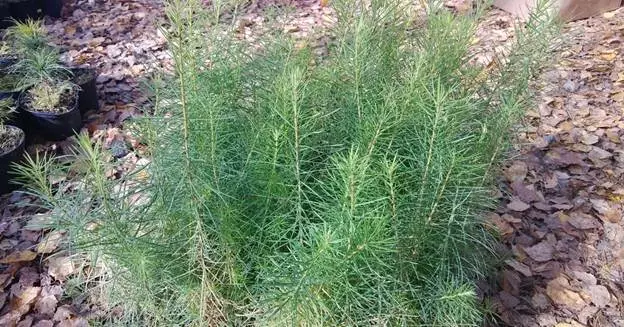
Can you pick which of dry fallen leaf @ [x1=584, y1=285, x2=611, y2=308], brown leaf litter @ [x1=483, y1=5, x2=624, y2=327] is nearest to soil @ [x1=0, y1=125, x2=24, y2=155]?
brown leaf litter @ [x1=483, y1=5, x2=624, y2=327]

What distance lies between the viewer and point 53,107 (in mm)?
2887

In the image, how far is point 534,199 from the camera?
2.51 metres

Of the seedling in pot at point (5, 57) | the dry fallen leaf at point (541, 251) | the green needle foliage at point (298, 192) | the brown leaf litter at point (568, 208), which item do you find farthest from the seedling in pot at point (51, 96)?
the dry fallen leaf at point (541, 251)

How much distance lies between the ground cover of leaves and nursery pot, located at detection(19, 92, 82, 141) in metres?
0.06

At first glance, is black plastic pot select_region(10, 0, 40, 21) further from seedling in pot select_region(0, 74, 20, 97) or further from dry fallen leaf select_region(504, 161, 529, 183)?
dry fallen leaf select_region(504, 161, 529, 183)

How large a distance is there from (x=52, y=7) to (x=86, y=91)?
1657 millimetres

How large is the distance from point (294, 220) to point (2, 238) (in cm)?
147

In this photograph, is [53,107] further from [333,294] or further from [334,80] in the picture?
[333,294]

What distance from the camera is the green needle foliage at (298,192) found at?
1.31 m

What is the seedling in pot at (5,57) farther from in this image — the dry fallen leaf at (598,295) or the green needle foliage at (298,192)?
the dry fallen leaf at (598,295)

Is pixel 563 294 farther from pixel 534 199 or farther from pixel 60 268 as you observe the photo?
pixel 60 268

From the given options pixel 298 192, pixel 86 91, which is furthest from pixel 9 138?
pixel 298 192

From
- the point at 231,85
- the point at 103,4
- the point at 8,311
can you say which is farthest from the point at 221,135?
the point at 103,4

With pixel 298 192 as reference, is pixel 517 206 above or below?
below
